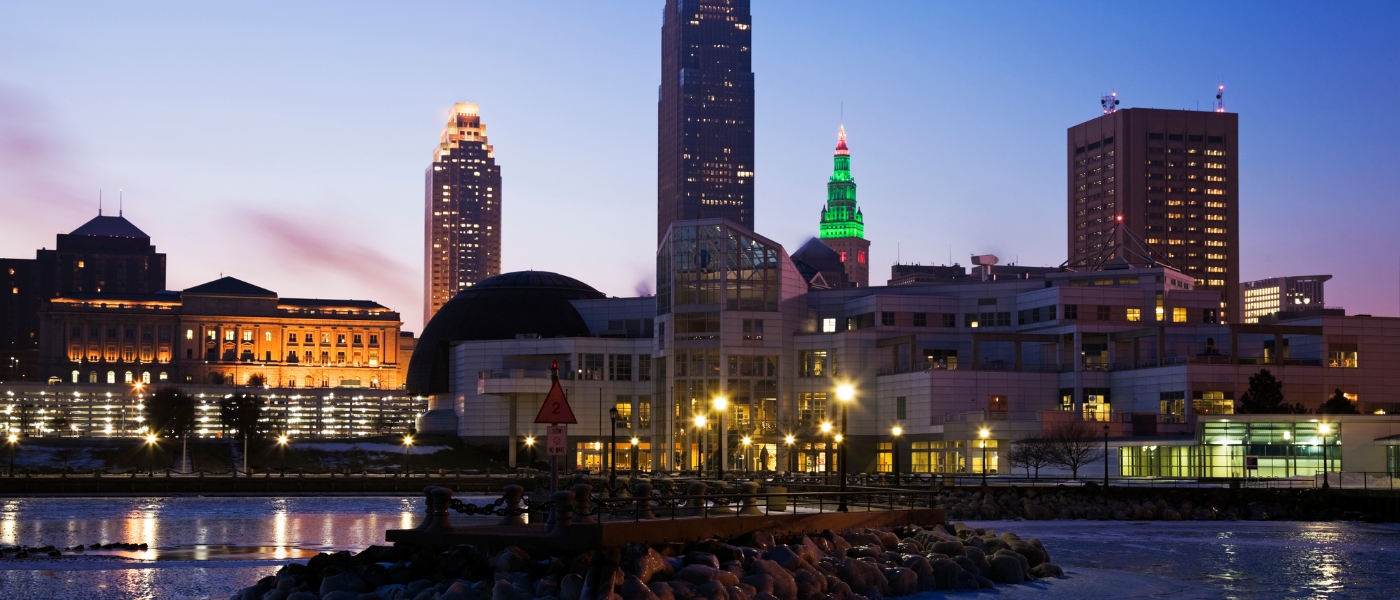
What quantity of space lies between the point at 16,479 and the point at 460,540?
84640mm

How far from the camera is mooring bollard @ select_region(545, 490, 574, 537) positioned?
120ft

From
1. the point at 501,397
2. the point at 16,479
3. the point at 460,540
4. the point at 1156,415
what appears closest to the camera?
the point at 460,540

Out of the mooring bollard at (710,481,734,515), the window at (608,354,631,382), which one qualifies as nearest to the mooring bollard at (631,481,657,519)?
the mooring bollard at (710,481,734,515)

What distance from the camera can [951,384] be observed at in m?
139

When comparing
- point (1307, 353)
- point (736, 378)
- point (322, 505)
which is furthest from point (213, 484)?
point (1307, 353)

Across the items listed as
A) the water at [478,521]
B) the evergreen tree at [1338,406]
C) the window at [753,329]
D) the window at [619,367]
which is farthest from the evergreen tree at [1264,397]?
the window at [619,367]

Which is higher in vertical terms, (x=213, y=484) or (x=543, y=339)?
(x=543, y=339)

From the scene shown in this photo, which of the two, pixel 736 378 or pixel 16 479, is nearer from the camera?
pixel 16 479

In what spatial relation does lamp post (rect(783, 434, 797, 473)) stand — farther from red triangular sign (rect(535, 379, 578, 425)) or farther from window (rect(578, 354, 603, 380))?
red triangular sign (rect(535, 379, 578, 425))

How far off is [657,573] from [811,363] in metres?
116

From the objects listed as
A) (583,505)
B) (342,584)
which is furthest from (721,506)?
(342,584)

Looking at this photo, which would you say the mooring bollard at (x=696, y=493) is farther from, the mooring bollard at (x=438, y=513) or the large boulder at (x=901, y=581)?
the mooring bollard at (x=438, y=513)

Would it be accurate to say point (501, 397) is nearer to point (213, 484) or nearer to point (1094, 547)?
point (213, 484)

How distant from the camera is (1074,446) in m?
120
